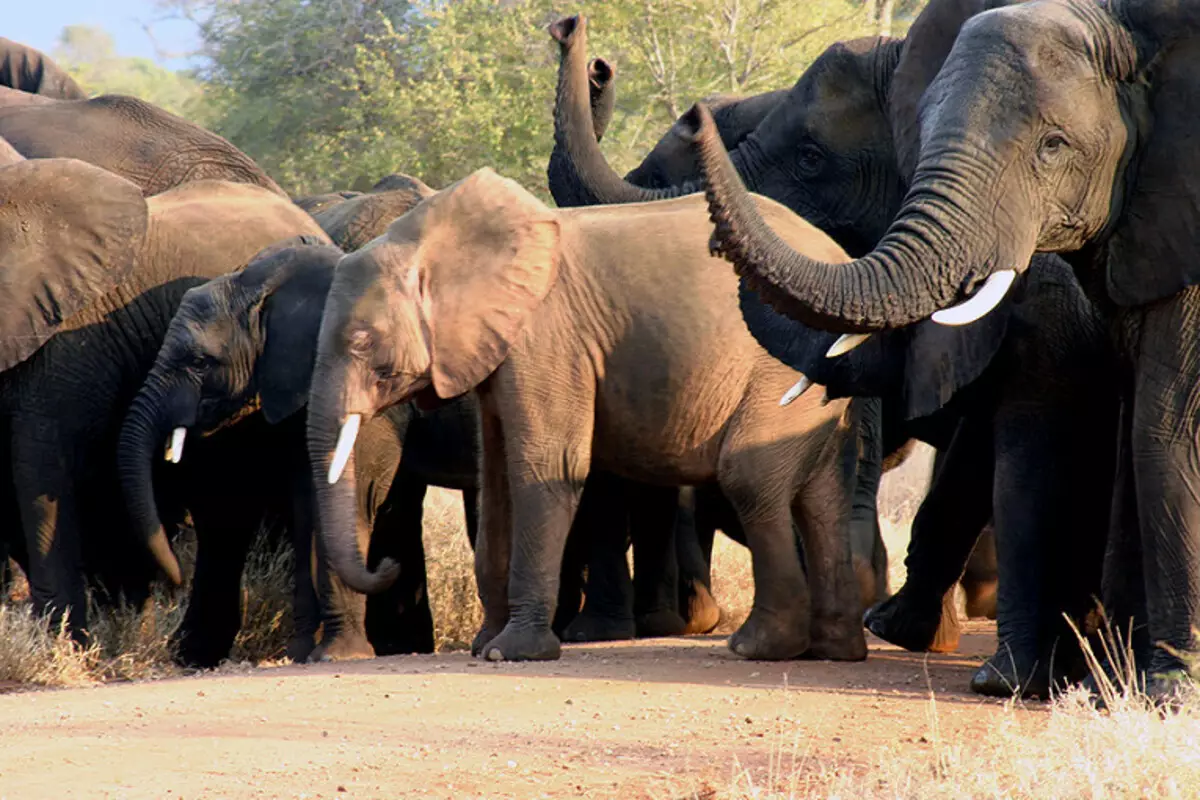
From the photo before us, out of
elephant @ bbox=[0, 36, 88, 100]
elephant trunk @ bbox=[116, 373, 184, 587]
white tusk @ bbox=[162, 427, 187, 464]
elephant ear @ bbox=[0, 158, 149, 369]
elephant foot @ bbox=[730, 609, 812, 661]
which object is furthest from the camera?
elephant @ bbox=[0, 36, 88, 100]

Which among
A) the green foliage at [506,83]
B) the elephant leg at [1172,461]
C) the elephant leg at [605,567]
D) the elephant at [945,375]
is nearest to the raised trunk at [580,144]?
the elephant at [945,375]

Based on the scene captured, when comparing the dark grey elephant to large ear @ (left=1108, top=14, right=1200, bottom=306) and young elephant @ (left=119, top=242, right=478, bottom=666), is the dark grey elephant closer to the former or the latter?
large ear @ (left=1108, top=14, right=1200, bottom=306)

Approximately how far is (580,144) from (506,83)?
38.2 ft

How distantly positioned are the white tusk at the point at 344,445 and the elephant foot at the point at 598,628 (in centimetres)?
167

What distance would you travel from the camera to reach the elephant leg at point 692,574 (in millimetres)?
10578

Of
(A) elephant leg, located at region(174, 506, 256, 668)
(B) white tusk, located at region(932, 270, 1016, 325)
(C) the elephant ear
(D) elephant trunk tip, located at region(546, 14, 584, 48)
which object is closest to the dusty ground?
(B) white tusk, located at region(932, 270, 1016, 325)

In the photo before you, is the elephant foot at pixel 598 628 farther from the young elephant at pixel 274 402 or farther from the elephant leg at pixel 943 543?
the elephant leg at pixel 943 543

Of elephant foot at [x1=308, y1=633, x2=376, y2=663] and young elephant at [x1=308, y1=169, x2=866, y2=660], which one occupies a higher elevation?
young elephant at [x1=308, y1=169, x2=866, y2=660]

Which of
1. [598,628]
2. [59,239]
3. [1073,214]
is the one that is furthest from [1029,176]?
[59,239]

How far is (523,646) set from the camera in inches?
312

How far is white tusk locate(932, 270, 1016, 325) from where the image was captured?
18.4ft

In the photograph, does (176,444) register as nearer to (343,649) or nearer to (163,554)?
(163,554)

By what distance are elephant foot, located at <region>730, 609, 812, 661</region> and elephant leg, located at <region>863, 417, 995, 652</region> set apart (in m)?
0.69

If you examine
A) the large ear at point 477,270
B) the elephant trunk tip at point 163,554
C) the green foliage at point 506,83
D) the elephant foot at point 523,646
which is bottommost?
the elephant foot at point 523,646
